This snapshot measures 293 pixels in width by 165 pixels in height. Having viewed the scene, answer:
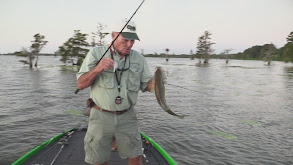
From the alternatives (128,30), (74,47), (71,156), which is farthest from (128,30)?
(74,47)

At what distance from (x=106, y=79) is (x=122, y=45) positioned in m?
0.53

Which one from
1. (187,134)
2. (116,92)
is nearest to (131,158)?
(116,92)

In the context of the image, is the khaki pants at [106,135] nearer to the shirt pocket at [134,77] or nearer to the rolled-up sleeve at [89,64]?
the shirt pocket at [134,77]

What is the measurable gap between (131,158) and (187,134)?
606cm

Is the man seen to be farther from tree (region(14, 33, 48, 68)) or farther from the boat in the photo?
tree (region(14, 33, 48, 68))

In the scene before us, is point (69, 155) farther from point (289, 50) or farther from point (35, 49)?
point (289, 50)

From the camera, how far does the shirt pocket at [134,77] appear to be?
3211 mm

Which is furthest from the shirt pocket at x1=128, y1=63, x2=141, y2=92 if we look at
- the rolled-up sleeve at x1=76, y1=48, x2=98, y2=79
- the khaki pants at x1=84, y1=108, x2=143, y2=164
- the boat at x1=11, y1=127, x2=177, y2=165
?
the boat at x1=11, y1=127, x2=177, y2=165

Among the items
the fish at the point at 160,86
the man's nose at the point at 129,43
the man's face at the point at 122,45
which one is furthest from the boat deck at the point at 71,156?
the man's nose at the point at 129,43

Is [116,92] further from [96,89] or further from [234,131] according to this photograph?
[234,131]

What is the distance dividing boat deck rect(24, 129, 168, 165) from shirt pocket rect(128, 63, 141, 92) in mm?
2264

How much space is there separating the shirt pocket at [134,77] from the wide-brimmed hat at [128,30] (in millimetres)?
454

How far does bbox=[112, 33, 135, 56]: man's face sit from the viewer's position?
3034 mm

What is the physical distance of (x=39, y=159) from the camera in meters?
4.68
